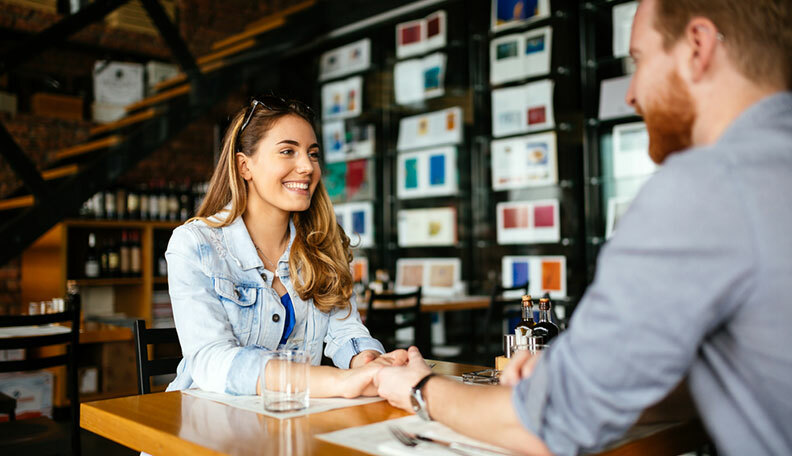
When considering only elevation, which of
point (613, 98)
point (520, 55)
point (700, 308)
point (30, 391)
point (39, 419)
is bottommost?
point (30, 391)

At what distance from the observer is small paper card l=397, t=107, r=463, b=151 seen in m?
5.78

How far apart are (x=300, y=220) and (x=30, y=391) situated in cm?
325

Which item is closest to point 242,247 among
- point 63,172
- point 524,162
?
point 63,172

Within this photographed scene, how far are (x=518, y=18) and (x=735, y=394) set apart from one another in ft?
16.4

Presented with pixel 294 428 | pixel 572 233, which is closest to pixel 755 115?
pixel 294 428

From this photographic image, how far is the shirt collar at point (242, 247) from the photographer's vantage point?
5.85ft

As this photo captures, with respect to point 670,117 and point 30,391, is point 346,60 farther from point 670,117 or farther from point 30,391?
point 670,117

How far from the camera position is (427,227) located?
19.9ft

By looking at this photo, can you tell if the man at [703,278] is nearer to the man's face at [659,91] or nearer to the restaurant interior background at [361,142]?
the man's face at [659,91]

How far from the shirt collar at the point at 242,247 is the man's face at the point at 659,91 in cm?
114

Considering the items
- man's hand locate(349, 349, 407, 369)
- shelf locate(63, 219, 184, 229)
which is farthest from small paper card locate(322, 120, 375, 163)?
man's hand locate(349, 349, 407, 369)

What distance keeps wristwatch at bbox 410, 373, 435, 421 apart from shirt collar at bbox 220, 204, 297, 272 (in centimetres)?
81

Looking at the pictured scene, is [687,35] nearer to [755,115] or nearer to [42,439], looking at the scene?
[755,115]

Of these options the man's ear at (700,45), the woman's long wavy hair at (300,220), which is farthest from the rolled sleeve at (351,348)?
the man's ear at (700,45)
